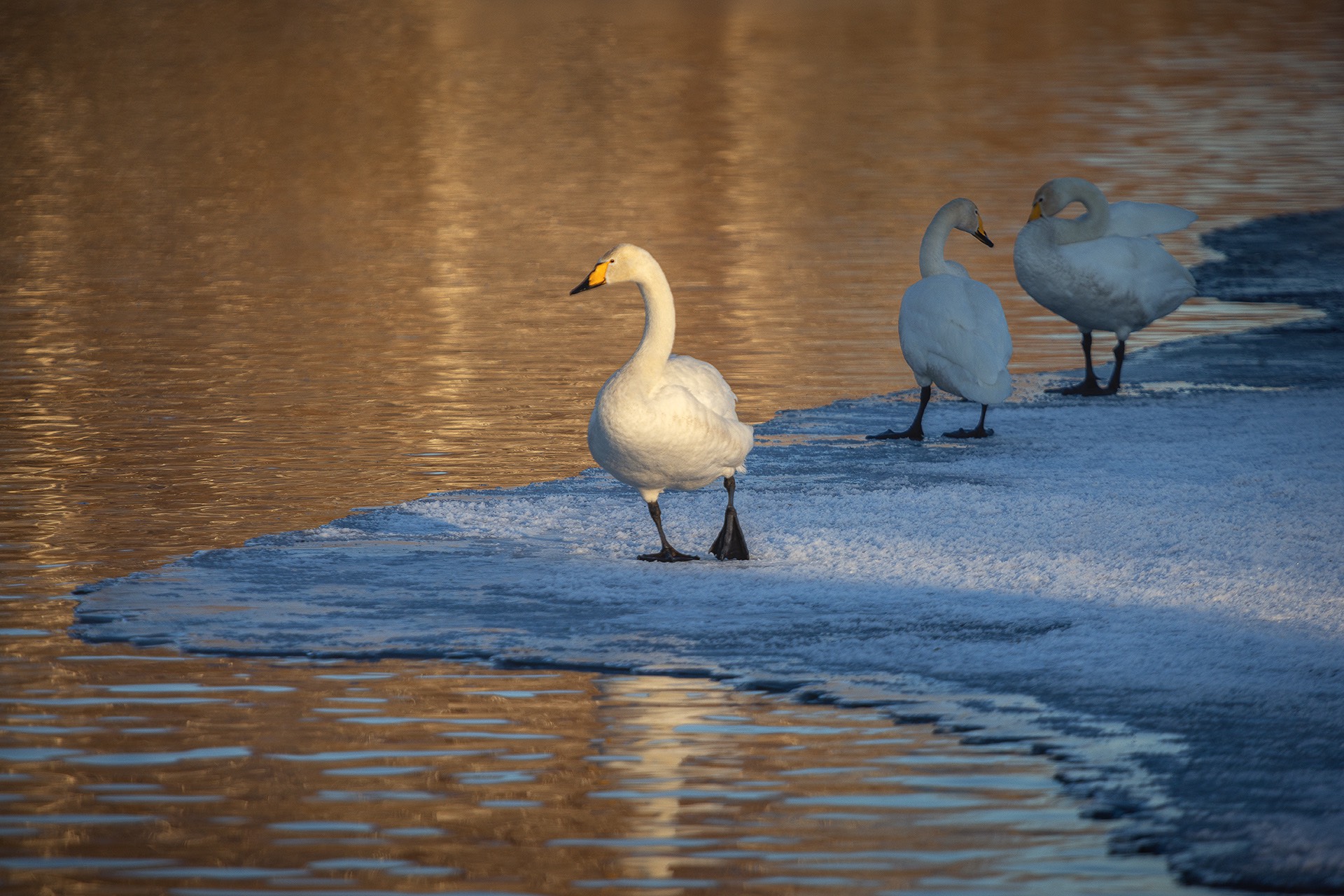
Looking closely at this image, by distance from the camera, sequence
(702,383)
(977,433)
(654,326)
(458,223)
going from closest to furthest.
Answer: (654,326) → (702,383) → (977,433) → (458,223)

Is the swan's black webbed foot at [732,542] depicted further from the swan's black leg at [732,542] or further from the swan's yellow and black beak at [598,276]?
the swan's yellow and black beak at [598,276]

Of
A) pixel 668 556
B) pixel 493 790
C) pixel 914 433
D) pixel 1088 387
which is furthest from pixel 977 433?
pixel 493 790

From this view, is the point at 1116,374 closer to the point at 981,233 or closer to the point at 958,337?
the point at 981,233

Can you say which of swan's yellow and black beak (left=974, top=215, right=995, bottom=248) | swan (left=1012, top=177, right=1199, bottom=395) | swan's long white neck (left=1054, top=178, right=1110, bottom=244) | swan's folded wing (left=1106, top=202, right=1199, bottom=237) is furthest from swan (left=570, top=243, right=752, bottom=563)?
swan's folded wing (left=1106, top=202, right=1199, bottom=237)

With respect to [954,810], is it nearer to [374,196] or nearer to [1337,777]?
[1337,777]

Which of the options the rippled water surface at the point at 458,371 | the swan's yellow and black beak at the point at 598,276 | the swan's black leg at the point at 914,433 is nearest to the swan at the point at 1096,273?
the rippled water surface at the point at 458,371

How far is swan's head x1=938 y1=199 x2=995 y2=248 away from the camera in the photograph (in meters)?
10.2

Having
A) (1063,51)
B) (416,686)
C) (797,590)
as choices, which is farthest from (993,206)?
(1063,51)

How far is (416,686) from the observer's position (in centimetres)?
575

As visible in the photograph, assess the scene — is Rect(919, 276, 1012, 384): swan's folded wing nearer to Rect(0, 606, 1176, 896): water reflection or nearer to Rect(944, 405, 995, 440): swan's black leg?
Rect(944, 405, 995, 440): swan's black leg

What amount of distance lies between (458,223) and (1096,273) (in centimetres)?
978

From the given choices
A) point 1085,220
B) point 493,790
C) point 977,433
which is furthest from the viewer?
point 1085,220

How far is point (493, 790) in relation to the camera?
16.2 feet

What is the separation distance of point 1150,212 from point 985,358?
269 centimetres
